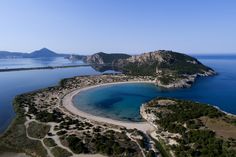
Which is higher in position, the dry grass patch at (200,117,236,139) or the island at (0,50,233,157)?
the dry grass patch at (200,117,236,139)

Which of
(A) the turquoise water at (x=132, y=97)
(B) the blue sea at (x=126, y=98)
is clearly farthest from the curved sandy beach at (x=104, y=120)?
(B) the blue sea at (x=126, y=98)

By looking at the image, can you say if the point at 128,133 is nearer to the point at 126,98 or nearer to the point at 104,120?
the point at 104,120

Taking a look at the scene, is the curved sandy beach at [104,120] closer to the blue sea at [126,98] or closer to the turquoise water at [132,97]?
the turquoise water at [132,97]

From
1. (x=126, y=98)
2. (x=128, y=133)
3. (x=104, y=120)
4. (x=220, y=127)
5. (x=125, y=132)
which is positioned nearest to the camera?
(x=220, y=127)

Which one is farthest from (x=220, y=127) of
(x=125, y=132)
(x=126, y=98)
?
(x=126, y=98)

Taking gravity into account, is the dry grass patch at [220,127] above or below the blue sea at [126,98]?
above

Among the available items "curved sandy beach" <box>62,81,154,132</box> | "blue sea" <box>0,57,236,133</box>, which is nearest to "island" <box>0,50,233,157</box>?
"curved sandy beach" <box>62,81,154,132</box>

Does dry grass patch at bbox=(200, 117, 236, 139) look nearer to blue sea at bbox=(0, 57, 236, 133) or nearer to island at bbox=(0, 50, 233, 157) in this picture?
island at bbox=(0, 50, 233, 157)
